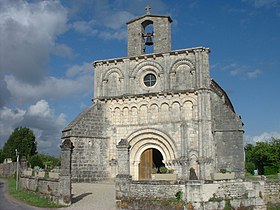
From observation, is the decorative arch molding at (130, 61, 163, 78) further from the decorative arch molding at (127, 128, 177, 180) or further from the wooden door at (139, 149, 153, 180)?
the wooden door at (139, 149, 153, 180)

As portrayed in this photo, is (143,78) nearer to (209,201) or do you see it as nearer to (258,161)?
(209,201)

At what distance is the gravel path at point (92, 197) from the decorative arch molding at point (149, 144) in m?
4.42

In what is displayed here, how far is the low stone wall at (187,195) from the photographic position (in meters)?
15.8

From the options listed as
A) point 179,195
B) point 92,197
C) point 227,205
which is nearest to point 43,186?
point 92,197

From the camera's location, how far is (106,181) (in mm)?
25844

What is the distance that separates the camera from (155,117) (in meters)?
25.8

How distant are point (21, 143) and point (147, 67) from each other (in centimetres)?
3277

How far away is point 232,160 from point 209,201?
8.72m

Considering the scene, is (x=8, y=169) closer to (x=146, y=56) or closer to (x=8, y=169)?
(x=8, y=169)

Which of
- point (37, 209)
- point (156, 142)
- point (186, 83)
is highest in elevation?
point (186, 83)

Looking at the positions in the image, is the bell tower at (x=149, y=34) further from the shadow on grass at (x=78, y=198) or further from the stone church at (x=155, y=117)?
the shadow on grass at (x=78, y=198)

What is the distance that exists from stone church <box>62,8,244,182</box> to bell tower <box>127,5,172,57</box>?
0.08m

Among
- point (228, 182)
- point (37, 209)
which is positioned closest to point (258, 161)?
point (228, 182)

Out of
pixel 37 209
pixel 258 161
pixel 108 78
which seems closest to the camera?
pixel 37 209
